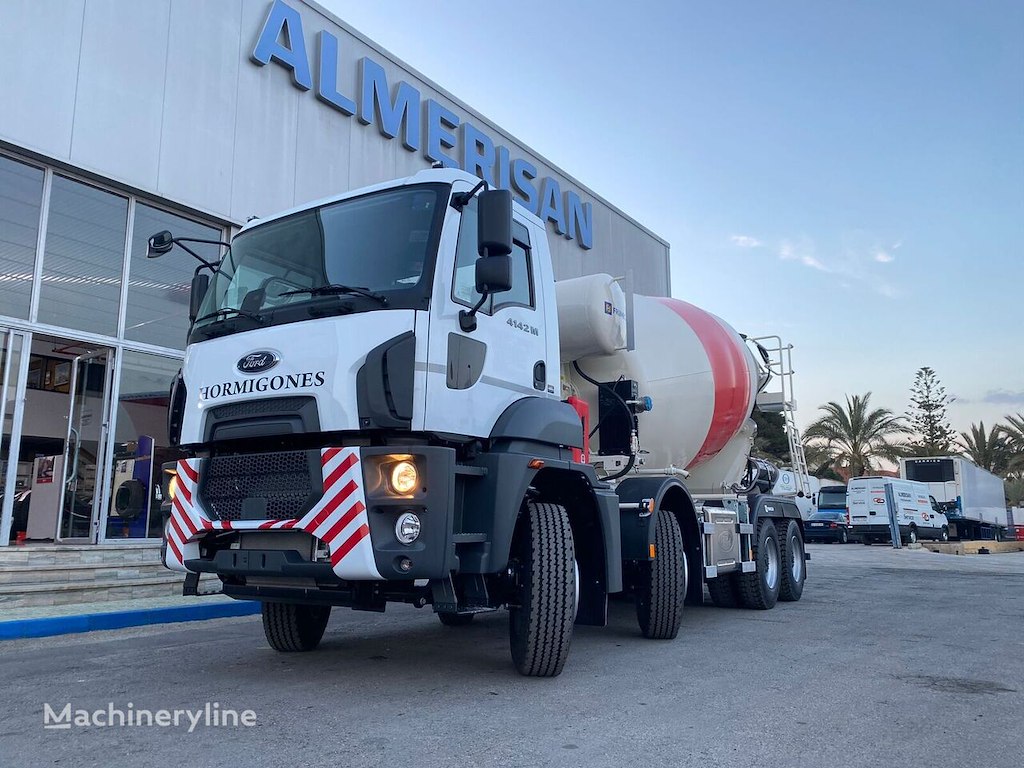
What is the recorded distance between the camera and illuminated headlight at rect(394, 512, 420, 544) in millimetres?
4105

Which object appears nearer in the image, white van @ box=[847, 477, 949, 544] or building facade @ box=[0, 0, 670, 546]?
building facade @ box=[0, 0, 670, 546]

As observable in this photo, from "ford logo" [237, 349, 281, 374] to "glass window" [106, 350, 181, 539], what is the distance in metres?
5.84

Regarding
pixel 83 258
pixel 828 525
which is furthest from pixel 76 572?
pixel 828 525

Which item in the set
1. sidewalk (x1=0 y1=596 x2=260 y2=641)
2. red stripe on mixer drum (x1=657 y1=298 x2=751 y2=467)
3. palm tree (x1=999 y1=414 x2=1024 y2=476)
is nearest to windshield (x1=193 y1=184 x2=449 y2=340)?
sidewalk (x1=0 y1=596 x2=260 y2=641)

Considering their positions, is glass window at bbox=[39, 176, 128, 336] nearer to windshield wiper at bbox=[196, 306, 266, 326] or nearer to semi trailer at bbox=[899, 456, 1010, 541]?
windshield wiper at bbox=[196, 306, 266, 326]

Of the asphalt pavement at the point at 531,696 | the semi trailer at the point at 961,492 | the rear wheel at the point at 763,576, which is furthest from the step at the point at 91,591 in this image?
the semi trailer at the point at 961,492

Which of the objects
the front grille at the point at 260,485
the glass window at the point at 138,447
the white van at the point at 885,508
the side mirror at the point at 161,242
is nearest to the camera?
the front grille at the point at 260,485

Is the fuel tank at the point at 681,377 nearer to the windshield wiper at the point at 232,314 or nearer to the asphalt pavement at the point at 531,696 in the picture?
the asphalt pavement at the point at 531,696

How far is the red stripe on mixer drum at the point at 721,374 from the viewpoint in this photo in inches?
330

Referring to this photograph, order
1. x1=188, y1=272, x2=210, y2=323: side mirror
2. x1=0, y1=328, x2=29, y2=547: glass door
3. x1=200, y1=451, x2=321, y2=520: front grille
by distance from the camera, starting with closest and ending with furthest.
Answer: x1=200, y1=451, x2=321, y2=520: front grille < x1=188, y1=272, x2=210, y2=323: side mirror < x1=0, y1=328, x2=29, y2=547: glass door

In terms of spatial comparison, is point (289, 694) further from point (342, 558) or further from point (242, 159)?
point (242, 159)

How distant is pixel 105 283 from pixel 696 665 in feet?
27.6

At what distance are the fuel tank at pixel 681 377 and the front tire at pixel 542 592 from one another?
96.4 inches

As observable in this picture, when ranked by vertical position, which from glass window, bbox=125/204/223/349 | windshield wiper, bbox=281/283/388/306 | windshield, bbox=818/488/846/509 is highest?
glass window, bbox=125/204/223/349
